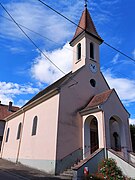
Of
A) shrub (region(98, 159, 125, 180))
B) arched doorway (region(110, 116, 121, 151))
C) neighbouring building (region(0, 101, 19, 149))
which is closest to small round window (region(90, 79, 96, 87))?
arched doorway (region(110, 116, 121, 151))

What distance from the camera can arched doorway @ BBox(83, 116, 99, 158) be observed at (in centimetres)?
1266

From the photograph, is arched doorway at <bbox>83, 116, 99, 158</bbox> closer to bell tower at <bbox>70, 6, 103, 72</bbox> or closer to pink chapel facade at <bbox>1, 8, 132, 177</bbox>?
pink chapel facade at <bbox>1, 8, 132, 177</bbox>

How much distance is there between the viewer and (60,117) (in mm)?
12414

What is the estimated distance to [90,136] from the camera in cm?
1380

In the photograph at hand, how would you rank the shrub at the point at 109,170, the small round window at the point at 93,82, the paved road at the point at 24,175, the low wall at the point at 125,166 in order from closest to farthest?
1. the shrub at the point at 109,170
2. the low wall at the point at 125,166
3. the paved road at the point at 24,175
4. the small round window at the point at 93,82

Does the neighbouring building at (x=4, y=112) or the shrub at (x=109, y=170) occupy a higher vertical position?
the neighbouring building at (x=4, y=112)

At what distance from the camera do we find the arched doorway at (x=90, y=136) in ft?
41.5

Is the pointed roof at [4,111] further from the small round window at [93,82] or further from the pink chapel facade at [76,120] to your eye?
the small round window at [93,82]

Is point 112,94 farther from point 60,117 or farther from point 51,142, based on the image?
point 51,142

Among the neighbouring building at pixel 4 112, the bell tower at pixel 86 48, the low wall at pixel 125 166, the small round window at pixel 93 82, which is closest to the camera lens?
the low wall at pixel 125 166

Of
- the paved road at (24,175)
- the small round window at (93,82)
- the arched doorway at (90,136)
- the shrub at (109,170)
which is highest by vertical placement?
the small round window at (93,82)

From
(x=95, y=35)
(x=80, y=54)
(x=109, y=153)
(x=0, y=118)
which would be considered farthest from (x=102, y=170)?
(x=0, y=118)

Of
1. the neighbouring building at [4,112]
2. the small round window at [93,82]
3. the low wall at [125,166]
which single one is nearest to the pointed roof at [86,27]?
the small round window at [93,82]

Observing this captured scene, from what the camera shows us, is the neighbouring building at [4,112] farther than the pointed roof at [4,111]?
No
